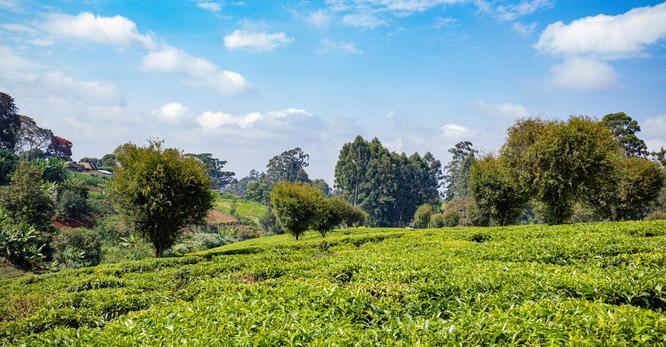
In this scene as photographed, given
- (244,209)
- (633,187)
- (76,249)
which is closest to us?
(76,249)

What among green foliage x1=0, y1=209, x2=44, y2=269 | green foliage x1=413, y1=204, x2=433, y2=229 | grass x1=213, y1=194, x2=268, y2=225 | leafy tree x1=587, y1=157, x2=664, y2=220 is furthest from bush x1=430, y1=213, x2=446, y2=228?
green foliage x1=0, y1=209, x2=44, y2=269

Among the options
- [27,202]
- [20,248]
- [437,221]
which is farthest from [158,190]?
[437,221]

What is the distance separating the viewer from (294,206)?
118 ft

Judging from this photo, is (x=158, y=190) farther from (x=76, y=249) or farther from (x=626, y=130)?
(x=626, y=130)

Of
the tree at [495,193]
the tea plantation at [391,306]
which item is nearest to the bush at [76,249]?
the tea plantation at [391,306]

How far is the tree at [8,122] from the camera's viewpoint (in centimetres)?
7012

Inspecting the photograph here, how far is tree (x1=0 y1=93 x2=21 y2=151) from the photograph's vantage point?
70.1 m

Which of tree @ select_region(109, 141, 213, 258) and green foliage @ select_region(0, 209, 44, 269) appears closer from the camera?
tree @ select_region(109, 141, 213, 258)

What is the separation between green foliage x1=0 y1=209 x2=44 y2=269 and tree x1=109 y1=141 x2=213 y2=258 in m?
15.4

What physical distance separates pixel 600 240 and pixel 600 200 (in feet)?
99.2

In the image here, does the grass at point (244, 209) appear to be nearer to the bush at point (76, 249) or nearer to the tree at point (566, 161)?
the bush at point (76, 249)

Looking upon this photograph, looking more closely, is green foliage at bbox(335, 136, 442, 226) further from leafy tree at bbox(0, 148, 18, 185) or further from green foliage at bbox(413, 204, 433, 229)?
leafy tree at bbox(0, 148, 18, 185)

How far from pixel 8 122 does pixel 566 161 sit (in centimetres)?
8862

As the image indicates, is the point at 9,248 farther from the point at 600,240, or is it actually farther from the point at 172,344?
the point at 600,240
